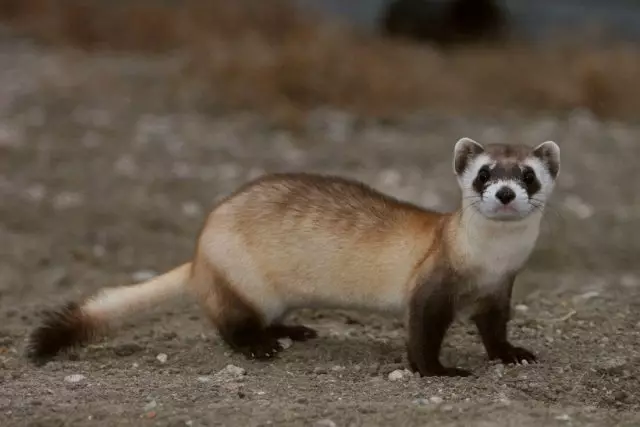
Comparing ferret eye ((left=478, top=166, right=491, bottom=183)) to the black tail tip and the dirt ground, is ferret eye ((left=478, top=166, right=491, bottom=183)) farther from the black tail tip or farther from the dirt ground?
the black tail tip

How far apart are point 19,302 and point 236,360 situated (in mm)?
1406

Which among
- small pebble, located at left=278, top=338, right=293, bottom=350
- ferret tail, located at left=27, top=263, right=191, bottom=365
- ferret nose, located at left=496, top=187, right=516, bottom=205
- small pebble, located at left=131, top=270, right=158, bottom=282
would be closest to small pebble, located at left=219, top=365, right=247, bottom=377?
small pebble, located at left=278, top=338, right=293, bottom=350

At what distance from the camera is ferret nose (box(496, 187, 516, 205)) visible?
266 centimetres

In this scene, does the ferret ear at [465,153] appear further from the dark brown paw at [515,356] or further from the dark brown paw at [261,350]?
the dark brown paw at [261,350]

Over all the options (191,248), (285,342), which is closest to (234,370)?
(285,342)

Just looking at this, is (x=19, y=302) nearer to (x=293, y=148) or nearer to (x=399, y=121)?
(x=293, y=148)

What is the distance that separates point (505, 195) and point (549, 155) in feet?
1.06

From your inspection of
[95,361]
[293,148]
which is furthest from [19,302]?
[293,148]

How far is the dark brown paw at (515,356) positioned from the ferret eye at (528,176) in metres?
0.64

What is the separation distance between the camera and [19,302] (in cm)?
418

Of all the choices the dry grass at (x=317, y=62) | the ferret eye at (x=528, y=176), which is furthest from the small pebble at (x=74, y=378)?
the dry grass at (x=317, y=62)

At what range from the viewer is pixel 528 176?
2.79 metres

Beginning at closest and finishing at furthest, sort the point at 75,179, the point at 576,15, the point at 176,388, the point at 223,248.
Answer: the point at 176,388 < the point at 223,248 < the point at 75,179 < the point at 576,15

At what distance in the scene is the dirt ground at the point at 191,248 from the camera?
2.69 meters
